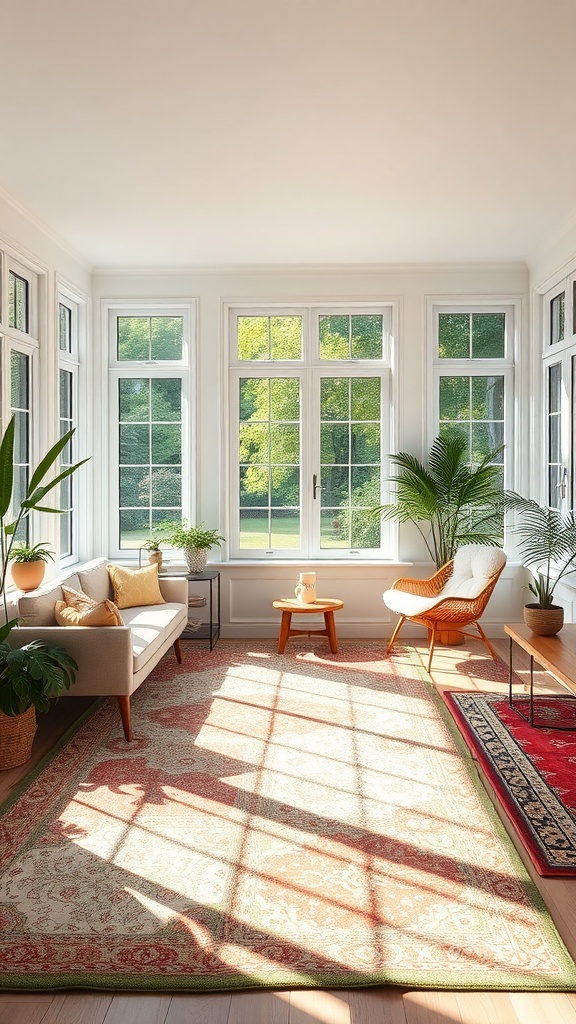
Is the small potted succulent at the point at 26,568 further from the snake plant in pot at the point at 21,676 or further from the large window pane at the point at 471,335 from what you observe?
the large window pane at the point at 471,335

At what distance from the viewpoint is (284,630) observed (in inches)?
241

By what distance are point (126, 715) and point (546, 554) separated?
10.5 ft

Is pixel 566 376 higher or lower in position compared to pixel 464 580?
higher

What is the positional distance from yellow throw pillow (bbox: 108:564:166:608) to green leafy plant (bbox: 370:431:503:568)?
6.66 feet

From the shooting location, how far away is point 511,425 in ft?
22.0

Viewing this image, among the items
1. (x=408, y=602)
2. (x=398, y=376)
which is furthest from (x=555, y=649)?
(x=398, y=376)

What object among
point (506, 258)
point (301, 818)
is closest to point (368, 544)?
point (506, 258)

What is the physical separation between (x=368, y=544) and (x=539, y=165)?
337 cm

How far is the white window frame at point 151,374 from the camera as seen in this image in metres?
6.72

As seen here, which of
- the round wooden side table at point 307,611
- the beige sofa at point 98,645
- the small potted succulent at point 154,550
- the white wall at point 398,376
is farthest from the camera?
the white wall at point 398,376

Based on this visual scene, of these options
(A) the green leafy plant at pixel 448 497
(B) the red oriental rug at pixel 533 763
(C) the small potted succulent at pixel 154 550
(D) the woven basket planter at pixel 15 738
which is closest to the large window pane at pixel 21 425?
(C) the small potted succulent at pixel 154 550

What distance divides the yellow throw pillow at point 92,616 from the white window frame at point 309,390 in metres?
2.67

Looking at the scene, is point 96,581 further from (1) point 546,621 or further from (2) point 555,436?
(2) point 555,436

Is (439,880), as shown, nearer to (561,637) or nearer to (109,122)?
(561,637)
